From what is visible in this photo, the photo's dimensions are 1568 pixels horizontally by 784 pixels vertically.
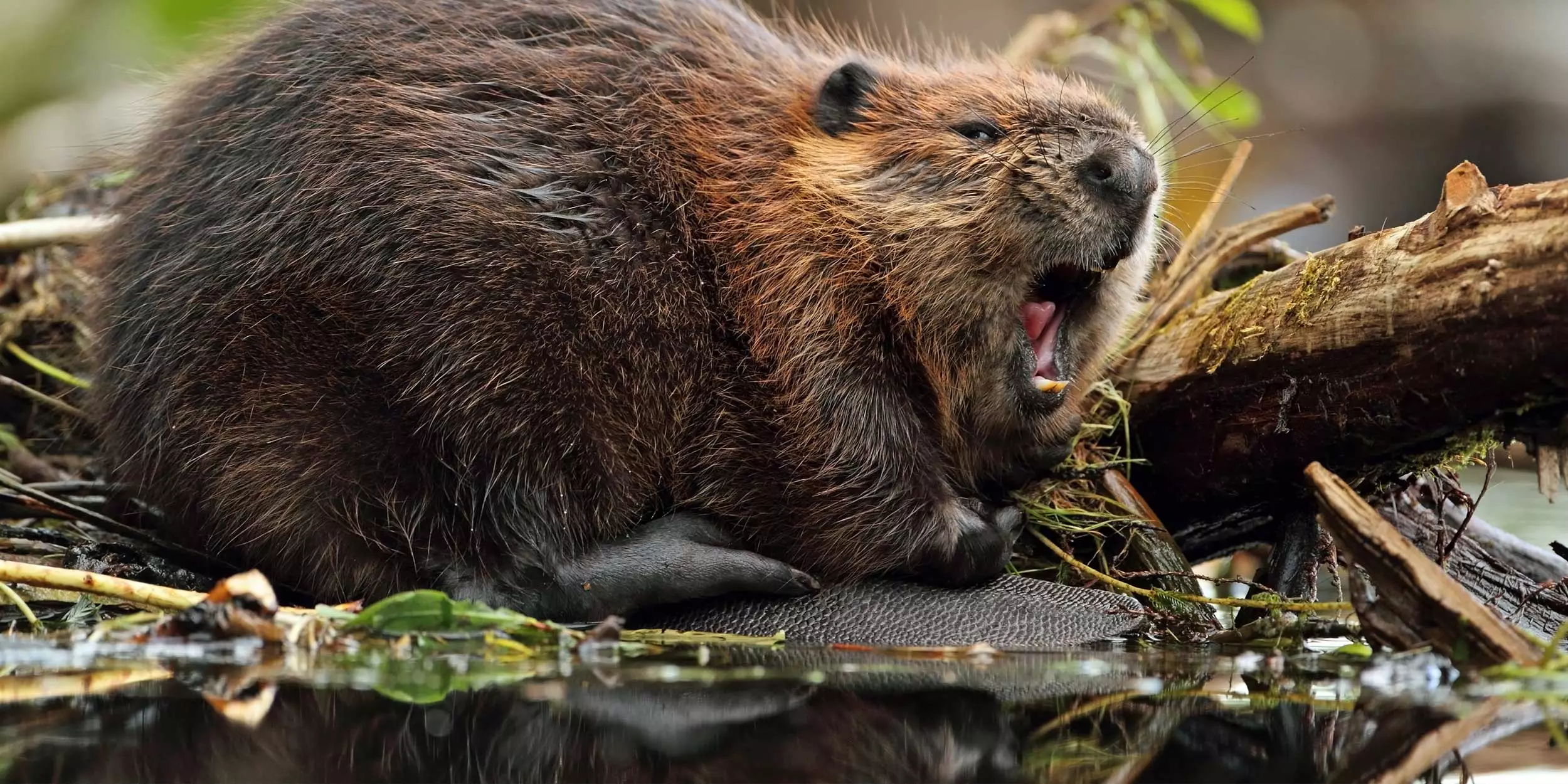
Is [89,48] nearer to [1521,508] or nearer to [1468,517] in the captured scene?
[1468,517]

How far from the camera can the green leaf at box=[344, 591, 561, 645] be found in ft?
8.74

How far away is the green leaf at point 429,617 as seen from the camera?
266cm

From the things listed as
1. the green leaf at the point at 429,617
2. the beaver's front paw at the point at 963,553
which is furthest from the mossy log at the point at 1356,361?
the green leaf at the point at 429,617

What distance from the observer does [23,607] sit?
Result: 2.93 meters

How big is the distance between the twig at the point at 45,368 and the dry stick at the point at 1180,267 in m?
2.95

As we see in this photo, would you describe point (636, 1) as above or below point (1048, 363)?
above

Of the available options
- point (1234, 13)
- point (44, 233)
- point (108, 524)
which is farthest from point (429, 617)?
point (1234, 13)

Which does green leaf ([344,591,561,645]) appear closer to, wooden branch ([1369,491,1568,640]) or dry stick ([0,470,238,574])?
dry stick ([0,470,238,574])

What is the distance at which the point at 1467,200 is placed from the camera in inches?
109

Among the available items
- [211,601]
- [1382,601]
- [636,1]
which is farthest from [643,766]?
[636,1]

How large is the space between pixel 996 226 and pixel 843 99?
574mm

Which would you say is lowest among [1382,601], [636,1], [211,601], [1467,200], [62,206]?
[62,206]

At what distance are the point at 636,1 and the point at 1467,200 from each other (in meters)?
2.02

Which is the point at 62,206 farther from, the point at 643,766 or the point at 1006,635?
the point at 643,766
